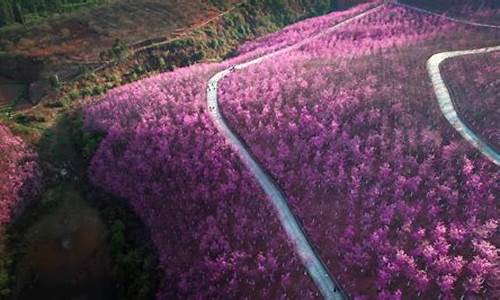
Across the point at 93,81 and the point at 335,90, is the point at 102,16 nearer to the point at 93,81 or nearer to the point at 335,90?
the point at 93,81

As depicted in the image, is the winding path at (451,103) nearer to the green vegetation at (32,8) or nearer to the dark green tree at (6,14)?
the green vegetation at (32,8)

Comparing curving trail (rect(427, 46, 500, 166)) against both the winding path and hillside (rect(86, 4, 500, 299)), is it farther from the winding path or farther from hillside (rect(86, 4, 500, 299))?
hillside (rect(86, 4, 500, 299))

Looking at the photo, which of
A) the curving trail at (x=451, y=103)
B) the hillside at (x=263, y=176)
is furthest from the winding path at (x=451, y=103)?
the hillside at (x=263, y=176)

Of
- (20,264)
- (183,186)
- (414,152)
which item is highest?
(414,152)

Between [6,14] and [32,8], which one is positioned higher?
[6,14]

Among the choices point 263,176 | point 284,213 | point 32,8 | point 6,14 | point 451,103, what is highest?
point 6,14

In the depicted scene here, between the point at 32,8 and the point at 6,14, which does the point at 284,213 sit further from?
the point at 32,8

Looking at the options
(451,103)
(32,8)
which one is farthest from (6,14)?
(451,103)

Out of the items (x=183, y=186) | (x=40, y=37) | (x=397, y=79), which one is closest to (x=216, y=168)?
(x=183, y=186)

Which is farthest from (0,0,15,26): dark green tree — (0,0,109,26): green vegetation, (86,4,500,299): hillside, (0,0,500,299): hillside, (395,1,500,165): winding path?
(395,1,500,165): winding path
